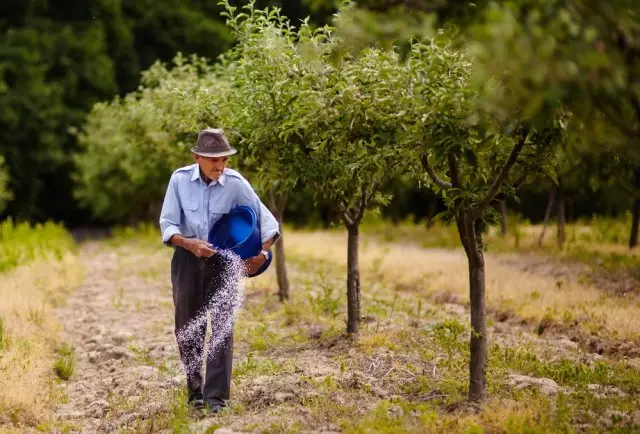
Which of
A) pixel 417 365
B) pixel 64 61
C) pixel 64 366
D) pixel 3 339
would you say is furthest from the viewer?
pixel 64 61

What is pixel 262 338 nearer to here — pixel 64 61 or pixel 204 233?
pixel 204 233

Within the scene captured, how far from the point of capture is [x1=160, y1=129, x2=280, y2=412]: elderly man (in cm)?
745

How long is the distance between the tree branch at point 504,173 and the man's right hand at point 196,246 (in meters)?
2.19

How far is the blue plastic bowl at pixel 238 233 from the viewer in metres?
7.46

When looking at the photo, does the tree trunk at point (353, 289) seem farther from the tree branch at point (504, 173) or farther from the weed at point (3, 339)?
the weed at point (3, 339)

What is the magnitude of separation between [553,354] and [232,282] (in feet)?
13.7

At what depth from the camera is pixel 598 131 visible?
5.09 metres

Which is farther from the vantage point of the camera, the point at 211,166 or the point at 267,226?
the point at 267,226

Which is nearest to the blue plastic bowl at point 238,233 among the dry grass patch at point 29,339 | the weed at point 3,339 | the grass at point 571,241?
the dry grass patch at point 29,339

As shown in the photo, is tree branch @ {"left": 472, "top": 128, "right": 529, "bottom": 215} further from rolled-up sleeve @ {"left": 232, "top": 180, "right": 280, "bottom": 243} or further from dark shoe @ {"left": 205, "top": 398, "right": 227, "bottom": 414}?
dark shoe @ {"left": 205, "top": 398, "right": 227, "bottom": 414}

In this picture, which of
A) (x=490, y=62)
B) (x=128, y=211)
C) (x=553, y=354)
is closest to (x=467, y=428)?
(x=490, y=62)

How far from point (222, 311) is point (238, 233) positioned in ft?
2.17

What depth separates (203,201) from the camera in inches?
298

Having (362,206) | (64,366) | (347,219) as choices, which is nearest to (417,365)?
(362,206)
